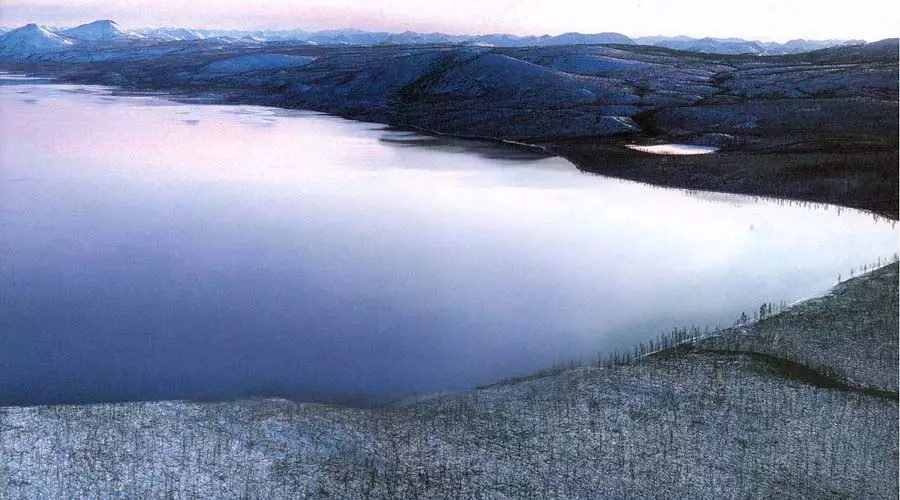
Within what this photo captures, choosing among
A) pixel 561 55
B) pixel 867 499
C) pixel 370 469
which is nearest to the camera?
pixel 867 499

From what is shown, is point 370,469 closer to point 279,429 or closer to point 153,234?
point 279,429

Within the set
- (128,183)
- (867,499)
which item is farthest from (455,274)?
(128,183)

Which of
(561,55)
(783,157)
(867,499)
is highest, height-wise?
(561,55)

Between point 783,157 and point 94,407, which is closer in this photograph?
point 94,407

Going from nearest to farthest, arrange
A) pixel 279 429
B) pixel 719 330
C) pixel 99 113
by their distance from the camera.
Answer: pixel 279 429
pixel 719 330
pixel 99 113

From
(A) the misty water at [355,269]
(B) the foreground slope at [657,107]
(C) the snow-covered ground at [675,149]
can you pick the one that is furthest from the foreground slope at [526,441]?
(C) the snow-covered ground at [675,149]

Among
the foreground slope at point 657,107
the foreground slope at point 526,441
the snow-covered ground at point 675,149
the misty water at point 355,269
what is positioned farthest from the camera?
the snow-covered ground at point 675,149

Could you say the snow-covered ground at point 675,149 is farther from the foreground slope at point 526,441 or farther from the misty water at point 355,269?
the foreground slope at point 526,441

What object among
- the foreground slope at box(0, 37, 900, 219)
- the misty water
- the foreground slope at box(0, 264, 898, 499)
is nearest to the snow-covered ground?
the foreground slope at box(0, 37, 900, 219)
